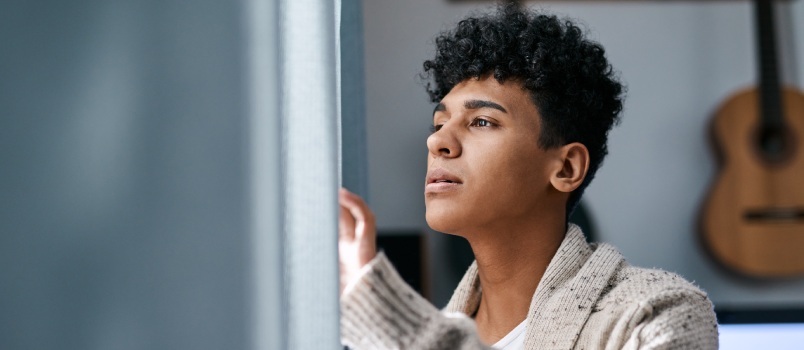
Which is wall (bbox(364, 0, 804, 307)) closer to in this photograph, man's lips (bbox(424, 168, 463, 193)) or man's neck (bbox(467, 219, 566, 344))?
man's neck (bbox(467, 219, 566, 344))

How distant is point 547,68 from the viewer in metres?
0.96

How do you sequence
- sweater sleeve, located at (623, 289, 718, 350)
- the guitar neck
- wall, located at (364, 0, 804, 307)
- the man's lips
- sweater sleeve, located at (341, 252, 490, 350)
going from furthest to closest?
wall, located at (364, 0, 804, 307) → the guitar neck → the man's lips → sweater sleeve, located at (623, 289, 718, 350) → sweater sleeve, located at (341, 252, 490, 350)

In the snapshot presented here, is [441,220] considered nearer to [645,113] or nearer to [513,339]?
[513,339]

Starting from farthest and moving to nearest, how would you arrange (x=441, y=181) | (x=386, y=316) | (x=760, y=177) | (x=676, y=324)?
(x=760, y=177)
(x=441, y=181)
(x=676, y=324)
(x=386, y=316)

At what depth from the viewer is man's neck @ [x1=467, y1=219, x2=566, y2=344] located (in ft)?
3.15

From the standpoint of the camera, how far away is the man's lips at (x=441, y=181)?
0.87 meters

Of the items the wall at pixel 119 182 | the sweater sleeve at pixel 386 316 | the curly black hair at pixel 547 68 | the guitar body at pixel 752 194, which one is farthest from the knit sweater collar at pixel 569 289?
the guitar body at pixel 752 194

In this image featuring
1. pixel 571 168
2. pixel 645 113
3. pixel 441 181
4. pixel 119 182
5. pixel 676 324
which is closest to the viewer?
pixel 119 182

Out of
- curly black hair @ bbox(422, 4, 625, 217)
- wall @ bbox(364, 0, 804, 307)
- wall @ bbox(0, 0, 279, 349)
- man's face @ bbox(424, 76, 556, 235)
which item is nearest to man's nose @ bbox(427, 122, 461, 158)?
man's face @ bbox(424, 76, 556, 235)

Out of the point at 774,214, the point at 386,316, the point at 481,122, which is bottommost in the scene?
the point at 774,214

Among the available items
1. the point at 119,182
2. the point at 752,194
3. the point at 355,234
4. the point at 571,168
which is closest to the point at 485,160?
the point at 571,168

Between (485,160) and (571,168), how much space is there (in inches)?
5.7

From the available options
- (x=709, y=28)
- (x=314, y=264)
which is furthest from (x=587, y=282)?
(x=709, y=28)

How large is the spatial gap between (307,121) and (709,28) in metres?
2.20
